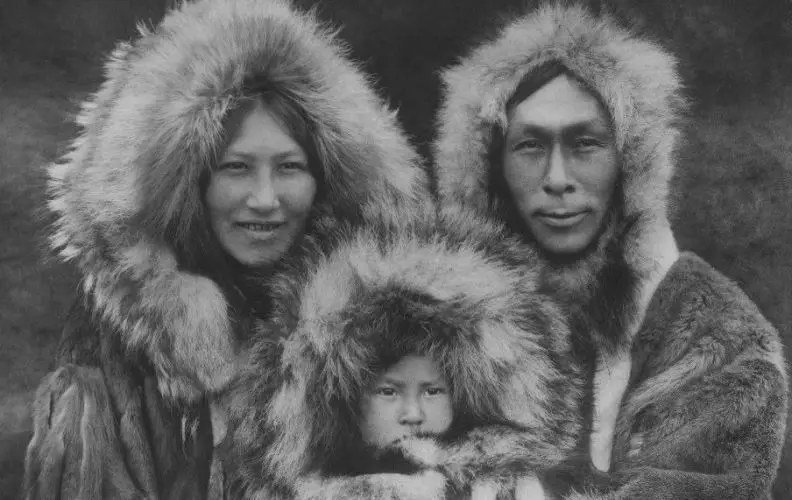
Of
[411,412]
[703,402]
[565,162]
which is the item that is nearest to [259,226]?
[411,412]

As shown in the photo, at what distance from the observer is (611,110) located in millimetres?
2404

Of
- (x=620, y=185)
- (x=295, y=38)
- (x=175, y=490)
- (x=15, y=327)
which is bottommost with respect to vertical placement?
(x=175, y=490)

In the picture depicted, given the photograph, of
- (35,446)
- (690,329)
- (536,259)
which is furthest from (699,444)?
(35,446)

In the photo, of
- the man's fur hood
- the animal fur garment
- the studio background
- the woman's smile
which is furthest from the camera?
the studio background

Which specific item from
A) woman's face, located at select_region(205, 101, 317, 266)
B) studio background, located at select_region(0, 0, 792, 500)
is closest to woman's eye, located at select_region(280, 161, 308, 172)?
woman's face, located at select_region(205, 101, 317, 266)

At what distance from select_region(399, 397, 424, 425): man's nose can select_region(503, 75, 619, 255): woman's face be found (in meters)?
0.47

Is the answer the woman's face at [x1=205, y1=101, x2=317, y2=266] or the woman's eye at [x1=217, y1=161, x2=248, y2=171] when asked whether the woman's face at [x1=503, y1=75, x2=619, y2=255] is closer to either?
the woman's face at [x1=205, y1=101, x2=317, y2=266]

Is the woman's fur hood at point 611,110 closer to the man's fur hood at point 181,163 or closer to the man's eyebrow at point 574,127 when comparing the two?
the man's eyebrow at point 574,127

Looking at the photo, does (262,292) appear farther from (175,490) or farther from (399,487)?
(399,487)

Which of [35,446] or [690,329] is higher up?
[690,329]

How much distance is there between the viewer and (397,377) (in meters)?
2.21

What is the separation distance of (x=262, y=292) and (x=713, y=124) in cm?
158

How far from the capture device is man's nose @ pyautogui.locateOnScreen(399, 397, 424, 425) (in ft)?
7.14

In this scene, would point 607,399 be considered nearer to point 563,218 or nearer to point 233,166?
point 563,218
